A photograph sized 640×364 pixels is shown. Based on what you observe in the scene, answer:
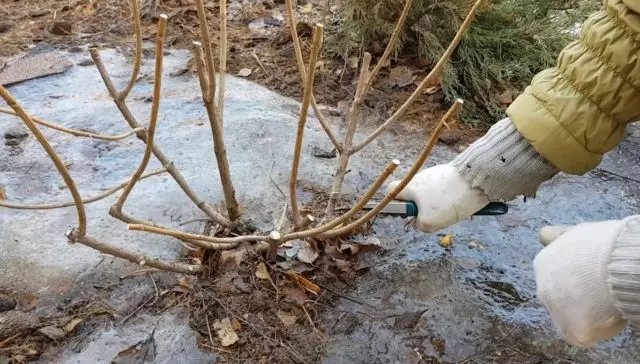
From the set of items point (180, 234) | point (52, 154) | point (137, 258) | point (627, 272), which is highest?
point (52, 154)

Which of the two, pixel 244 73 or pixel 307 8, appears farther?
pixel 307 8

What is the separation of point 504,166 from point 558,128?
0.17 metres

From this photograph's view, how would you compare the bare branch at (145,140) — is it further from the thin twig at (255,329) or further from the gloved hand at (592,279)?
the gloved hand at (592,279)

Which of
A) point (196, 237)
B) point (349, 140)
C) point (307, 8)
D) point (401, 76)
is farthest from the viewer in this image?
point (307, 8)

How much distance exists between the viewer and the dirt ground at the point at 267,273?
154 cm

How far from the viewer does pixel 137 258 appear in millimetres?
1438

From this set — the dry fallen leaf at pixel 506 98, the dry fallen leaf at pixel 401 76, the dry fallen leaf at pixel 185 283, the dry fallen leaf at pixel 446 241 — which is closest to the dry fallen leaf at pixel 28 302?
the dry fallen leaf at pixel 185 283

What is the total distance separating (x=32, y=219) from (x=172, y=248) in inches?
19.1

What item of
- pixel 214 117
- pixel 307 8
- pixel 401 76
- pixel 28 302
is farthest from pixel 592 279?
pixel 307 8

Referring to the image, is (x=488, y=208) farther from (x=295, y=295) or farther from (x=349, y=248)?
(x=295, y=295)

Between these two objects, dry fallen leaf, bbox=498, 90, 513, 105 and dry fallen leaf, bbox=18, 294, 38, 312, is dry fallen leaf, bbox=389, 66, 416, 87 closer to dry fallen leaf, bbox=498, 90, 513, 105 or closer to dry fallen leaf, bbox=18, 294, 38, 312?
dry fallen leaf, bbox=498, 90, 513, 105

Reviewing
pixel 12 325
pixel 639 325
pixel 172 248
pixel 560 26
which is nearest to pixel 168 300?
pixel 172 248

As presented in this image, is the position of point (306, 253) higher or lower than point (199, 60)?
lower

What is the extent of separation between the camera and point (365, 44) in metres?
2.95
